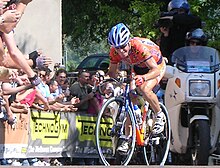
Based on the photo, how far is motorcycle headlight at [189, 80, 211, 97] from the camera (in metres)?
11.1

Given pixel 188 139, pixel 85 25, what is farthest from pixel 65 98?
pixel 85 25

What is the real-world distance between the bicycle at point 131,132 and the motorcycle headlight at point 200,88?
56cm

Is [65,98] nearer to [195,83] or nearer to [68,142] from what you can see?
[68,142]

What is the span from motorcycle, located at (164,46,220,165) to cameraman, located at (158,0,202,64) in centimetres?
78

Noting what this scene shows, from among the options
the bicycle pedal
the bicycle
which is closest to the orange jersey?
the bicycle

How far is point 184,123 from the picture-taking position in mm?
11523

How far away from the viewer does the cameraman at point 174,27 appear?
1245 centimetres

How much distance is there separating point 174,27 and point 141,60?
226 centimetres

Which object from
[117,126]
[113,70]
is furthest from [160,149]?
[113,70]

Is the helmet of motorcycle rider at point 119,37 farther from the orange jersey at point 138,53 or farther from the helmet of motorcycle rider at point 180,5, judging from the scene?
the helmet of motorcycle rider at point 180,5

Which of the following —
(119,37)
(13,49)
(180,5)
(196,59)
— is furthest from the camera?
(180,5)

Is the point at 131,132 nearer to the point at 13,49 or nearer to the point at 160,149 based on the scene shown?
the point at 160,149

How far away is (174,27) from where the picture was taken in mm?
12477

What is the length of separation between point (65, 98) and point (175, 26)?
2163 mm
